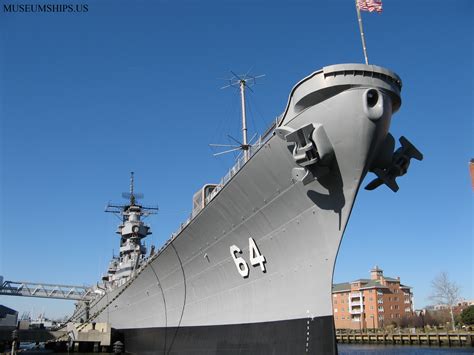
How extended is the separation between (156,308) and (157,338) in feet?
4.58

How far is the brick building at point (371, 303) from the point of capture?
217 feet

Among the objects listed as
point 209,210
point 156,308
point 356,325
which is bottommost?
point 356,325

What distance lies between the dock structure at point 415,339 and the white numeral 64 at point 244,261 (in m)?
32.7

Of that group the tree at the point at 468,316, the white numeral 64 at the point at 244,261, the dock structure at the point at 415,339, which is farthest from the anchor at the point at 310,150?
the tree at the point at 468,316

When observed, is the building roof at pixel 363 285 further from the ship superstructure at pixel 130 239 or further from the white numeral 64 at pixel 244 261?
the white numeral 64 at pixel 244 261

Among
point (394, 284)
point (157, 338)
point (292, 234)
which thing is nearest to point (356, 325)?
point (394, 284)

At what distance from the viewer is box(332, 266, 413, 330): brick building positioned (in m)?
66.1

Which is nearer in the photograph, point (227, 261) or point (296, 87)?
point (296, 87)

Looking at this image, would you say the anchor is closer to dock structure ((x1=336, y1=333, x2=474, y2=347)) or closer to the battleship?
the battleship

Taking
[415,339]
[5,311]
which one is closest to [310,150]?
[415,339]

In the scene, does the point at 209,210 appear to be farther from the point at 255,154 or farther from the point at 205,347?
the point at 205,347

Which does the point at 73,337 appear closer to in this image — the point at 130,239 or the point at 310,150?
the point at 130,239

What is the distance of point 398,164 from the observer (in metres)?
11.4

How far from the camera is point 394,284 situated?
7006cm
